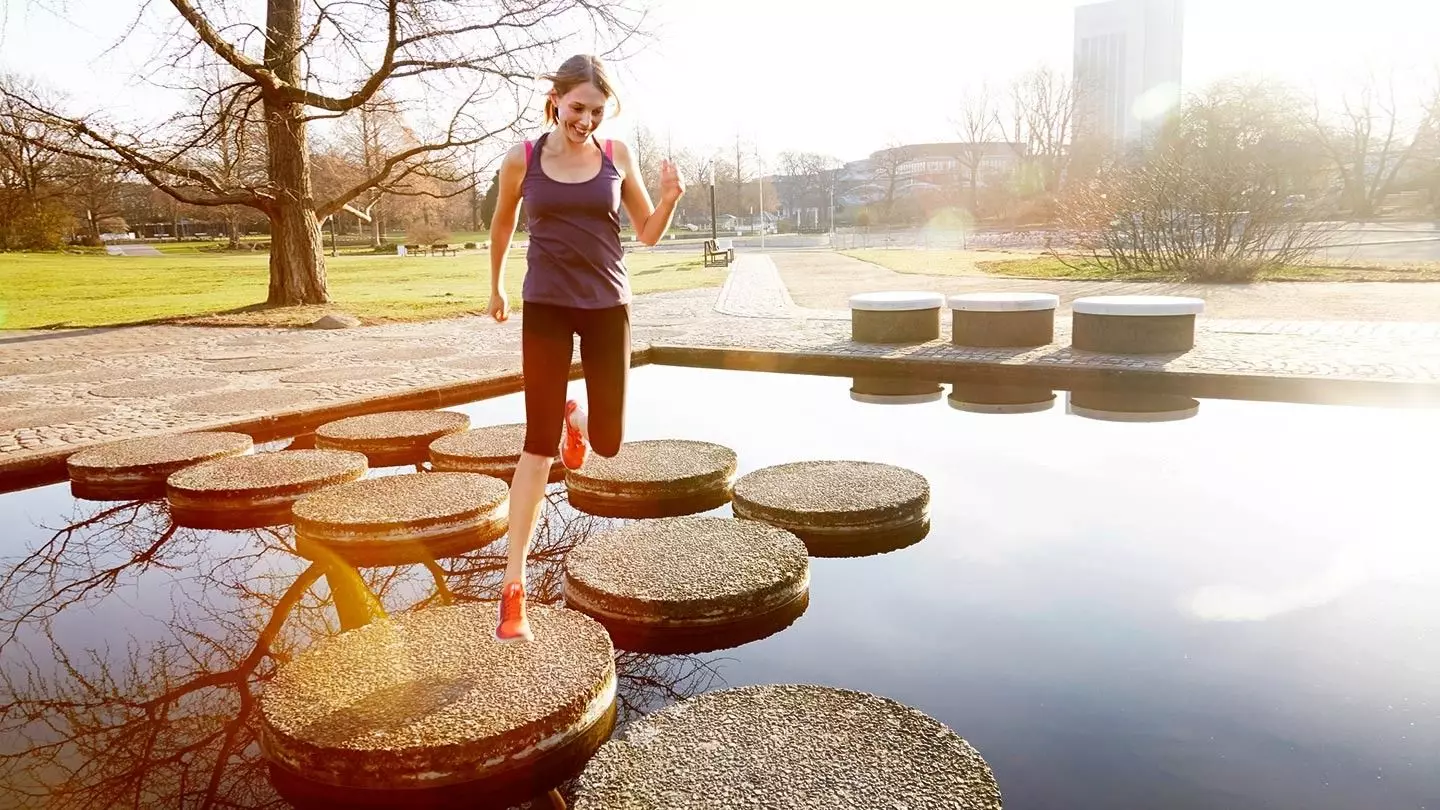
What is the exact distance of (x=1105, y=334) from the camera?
30.1 ft

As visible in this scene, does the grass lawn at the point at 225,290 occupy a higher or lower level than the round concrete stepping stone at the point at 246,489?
higher

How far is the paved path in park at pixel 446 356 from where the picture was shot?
7.68 m

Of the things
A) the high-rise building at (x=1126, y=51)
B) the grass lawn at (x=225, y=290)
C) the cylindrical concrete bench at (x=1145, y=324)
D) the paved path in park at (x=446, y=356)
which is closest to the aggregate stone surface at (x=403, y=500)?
the paved path in park at (x=446, y=356)

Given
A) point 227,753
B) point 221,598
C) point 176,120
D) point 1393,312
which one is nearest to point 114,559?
point 221,598

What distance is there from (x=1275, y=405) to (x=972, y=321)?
10.3ft

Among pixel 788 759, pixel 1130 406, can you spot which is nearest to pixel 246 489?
pixel 788 759

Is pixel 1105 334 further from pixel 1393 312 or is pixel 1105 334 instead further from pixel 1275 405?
pixel 1393 312

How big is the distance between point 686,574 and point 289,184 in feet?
50.2

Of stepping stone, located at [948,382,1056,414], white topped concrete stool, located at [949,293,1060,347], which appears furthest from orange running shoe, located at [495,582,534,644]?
white topped concrete stool, located at [949,293,1060,347]

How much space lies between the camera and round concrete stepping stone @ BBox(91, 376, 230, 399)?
Result: 8922mm

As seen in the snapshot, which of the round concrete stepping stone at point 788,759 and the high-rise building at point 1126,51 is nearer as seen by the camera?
the round concrete stepping stone at point 788,759

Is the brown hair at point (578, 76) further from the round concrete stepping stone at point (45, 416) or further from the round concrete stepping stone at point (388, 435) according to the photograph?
the round concrete stepping stone at point (45, 416)

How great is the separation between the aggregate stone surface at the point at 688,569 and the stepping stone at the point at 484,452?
1.46 metres

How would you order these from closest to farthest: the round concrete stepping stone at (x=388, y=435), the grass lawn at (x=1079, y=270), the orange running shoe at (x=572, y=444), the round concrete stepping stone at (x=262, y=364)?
the orange running shoe at (x=572, y=444)
the round concrete stepping stone at (x=388, y=435)
the round concrete stepping stone at (x=262, y=364)
the grass lawn at (x=1079, y=270)
